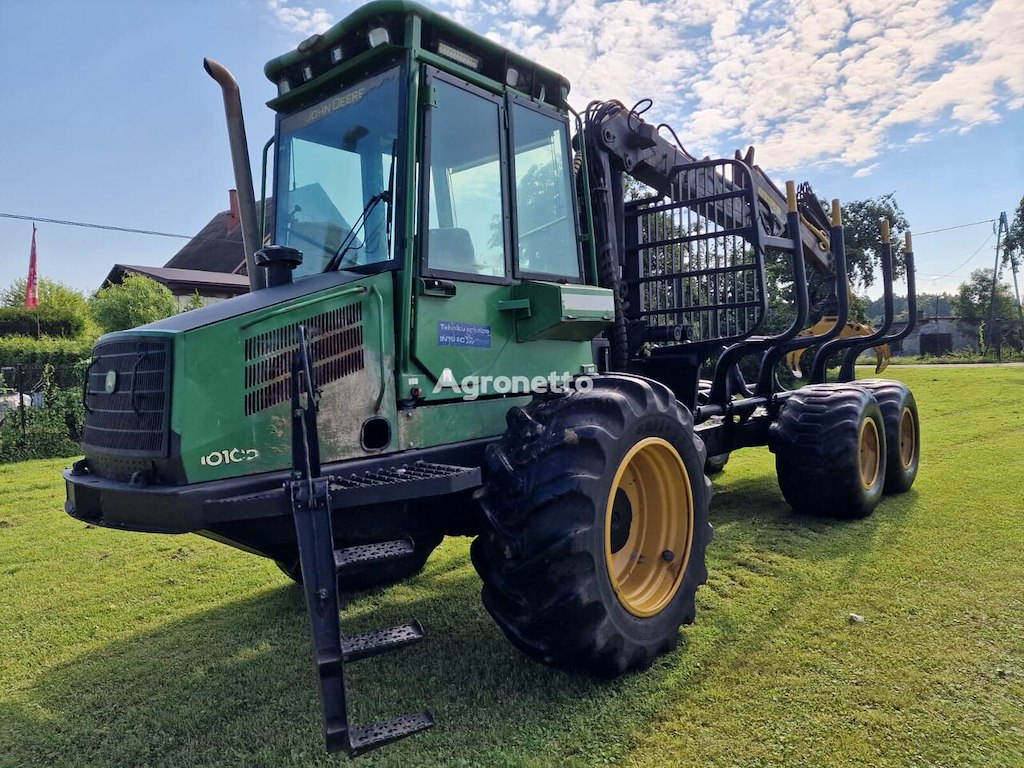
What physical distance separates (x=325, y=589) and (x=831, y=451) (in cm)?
447

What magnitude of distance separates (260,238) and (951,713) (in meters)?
3.82

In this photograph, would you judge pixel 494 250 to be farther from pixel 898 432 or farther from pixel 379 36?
pixel 898 432

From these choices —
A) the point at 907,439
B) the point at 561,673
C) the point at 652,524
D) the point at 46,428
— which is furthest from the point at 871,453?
the point at 46,428

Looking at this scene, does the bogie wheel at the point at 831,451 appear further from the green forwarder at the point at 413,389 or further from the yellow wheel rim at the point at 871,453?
the green forwarder at the point at 413,389

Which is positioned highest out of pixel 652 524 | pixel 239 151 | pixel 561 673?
pixel 239 151

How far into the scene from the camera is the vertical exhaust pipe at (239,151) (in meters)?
3.36

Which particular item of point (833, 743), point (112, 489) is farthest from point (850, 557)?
point (112, 489)

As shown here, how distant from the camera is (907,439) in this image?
685cm

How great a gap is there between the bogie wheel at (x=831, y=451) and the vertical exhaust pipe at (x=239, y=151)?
440cm

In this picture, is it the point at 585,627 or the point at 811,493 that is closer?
the point at 585,627

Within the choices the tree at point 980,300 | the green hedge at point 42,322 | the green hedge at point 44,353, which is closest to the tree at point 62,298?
the green hedge at point 42,322

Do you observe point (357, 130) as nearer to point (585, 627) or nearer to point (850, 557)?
point (585, 627)

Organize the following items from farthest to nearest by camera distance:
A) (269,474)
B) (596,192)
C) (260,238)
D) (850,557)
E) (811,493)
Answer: (811,493) → (596,192) → (850,557) → (260,238) → (269,474)

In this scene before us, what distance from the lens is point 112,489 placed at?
2.81m
